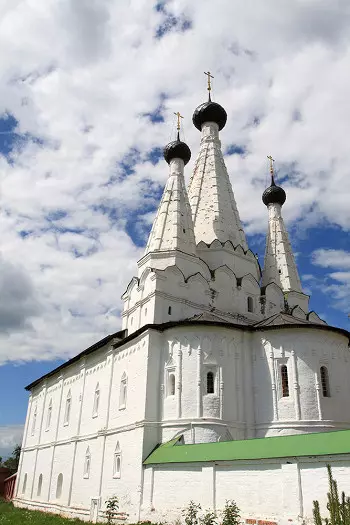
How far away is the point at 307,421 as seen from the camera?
520 inches

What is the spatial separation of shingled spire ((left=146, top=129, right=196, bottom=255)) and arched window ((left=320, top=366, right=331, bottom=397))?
6.57m

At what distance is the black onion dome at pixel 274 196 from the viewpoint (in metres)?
24.8

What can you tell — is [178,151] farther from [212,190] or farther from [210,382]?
[210,382]

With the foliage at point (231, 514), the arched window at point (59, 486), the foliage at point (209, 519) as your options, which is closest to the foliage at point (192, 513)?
the foliage at point (209, 519)

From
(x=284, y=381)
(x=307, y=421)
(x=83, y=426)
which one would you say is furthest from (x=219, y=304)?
(x=83, y=426)

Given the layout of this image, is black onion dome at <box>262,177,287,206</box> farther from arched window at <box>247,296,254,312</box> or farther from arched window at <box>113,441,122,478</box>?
arched window at <box>113,441,122,478</box>

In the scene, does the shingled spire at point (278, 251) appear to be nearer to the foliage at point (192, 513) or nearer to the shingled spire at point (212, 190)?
the shingled spire at point (212, 190)

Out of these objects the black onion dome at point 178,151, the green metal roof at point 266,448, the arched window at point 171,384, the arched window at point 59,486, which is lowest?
the arched window at point 59,486

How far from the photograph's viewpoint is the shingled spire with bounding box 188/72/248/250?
20.0 metres

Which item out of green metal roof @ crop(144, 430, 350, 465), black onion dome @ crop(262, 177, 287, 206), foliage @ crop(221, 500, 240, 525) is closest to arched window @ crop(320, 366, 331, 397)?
green metal roof @ crop(144, 430, 350, 465)

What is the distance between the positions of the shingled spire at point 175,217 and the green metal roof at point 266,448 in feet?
26.7

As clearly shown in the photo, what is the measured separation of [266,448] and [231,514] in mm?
1388

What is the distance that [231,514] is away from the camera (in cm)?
835

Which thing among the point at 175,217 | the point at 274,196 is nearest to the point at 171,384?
the point at 175,217
